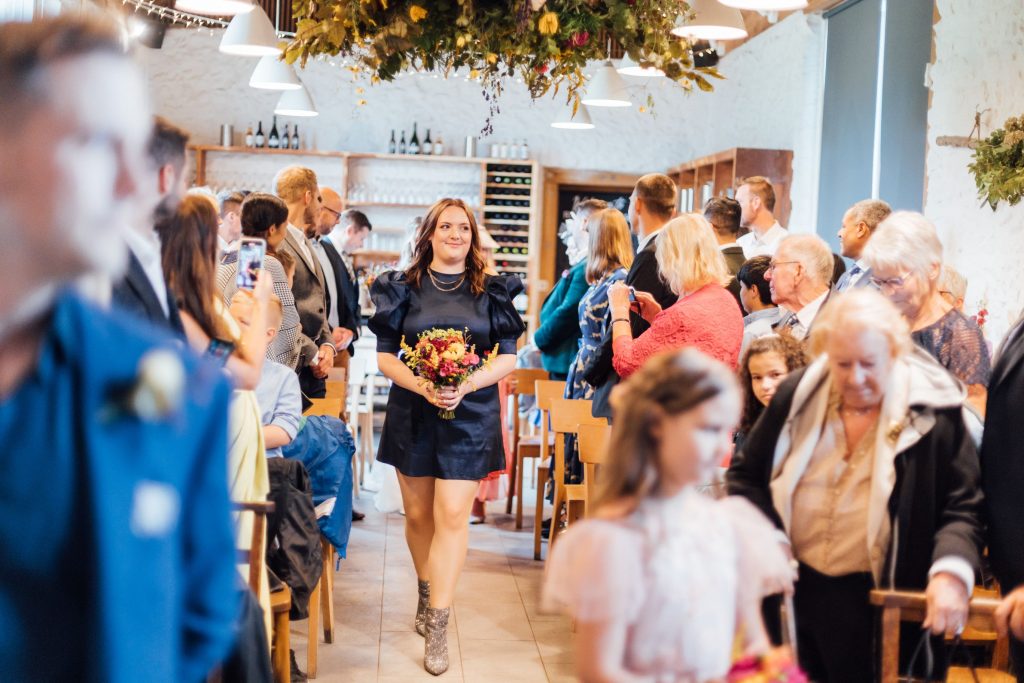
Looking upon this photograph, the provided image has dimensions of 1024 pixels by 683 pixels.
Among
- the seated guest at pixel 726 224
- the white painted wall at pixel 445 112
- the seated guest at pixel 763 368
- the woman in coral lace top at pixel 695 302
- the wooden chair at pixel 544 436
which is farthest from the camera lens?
the white painted wall at pixel 445 112

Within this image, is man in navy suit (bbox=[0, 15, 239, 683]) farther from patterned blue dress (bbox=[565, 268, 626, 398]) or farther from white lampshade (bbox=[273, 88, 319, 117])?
white lampshade (bbox=[273, 88, 319, 117])

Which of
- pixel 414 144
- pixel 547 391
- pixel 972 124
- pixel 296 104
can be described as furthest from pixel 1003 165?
pixel 414 144

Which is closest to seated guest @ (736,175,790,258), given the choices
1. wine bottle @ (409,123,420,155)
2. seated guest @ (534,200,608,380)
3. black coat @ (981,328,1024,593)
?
seated guest @ (534,200,608,380)

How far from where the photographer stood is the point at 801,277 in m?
3.94

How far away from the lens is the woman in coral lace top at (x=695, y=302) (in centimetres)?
386

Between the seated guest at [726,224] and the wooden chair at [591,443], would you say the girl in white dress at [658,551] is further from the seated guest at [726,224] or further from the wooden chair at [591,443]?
the seated guest at [726,224]

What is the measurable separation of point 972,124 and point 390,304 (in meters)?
3.56

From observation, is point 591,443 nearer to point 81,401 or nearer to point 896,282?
point 896,282

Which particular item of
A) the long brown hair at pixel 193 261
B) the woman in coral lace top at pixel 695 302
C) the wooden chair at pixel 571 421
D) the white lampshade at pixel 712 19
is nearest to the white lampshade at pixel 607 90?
the white lampshade at pixel 712 19

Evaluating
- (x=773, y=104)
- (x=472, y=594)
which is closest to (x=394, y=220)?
(x=773, y=104)

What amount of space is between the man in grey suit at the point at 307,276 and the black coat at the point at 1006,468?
3.13 m

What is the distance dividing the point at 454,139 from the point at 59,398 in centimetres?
1087

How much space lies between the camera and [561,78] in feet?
13.8

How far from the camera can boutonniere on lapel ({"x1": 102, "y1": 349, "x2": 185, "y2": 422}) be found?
3.53 ft
